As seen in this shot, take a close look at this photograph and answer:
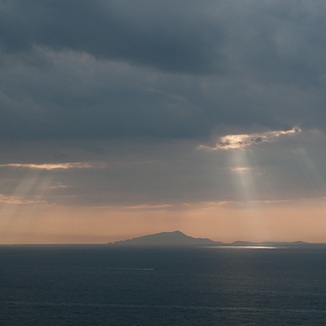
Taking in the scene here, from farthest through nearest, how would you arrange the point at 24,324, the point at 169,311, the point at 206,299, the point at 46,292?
1. the point at 46,292
2. the point at 206,299
3. the point at 169,311
4. the point at 24,324

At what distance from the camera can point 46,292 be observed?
172 metres

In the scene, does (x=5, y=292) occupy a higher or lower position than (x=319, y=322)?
higher

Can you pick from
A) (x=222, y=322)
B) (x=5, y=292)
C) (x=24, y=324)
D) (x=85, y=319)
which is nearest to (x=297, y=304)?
(x=222, y=322)

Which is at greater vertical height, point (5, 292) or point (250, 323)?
point (5, 292)

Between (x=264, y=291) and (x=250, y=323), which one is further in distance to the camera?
(x=264, y=291)

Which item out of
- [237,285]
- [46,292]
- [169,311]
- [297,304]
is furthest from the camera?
[237,285]

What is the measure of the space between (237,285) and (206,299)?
43697 millimetres

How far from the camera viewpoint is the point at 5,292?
172625 mm

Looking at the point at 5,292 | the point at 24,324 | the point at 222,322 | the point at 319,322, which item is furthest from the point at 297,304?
the point at 5,292

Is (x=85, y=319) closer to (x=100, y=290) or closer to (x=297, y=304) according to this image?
(x=100, y=290)

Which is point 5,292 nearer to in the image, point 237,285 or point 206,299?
point 206,299

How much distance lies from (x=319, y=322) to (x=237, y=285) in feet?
257

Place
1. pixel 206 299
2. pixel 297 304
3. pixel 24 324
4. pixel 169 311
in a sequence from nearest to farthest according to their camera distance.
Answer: pixel 24 324, pixel 169 311, pixel 297 304, pixel 206 299

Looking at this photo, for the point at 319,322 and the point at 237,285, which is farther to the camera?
the point at 237,285
